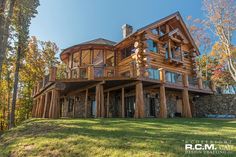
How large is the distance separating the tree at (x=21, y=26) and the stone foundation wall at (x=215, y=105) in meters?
15.4

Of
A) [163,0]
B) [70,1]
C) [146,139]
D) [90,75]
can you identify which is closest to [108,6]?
[70,1]

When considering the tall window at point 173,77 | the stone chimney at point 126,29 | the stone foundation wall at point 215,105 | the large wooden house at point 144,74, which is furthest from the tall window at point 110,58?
the stone foundation wall at point 215,105

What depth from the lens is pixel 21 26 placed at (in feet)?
49.8

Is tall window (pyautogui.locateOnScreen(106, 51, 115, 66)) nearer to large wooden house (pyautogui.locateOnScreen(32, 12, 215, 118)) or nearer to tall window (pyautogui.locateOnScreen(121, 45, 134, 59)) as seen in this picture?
large wooden house (pyautogui.locateOnScreen(32, 12, 215, 118))

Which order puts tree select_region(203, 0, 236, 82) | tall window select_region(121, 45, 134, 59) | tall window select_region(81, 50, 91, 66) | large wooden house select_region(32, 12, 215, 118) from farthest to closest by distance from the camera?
tree select_region(203, 0, 236, 82)
tall window select_region(81, 50, 91, 66)
tall window select_region(121, 45, 134, 59)
large wooden house select_region(32, 12, 215, 118)

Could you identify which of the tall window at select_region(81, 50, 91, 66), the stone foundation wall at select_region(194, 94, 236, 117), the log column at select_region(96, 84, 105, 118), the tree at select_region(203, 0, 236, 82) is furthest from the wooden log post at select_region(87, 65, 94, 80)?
the tree at select_region(203, 0, 236, 82)

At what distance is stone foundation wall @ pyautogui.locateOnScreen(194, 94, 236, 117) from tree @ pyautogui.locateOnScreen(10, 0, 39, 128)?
50.6ft

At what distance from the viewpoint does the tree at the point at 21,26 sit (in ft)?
46.9

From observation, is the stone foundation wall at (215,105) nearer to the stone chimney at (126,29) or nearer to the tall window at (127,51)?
the tall window at (127,51)

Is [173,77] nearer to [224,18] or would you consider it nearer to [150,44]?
[150,44]

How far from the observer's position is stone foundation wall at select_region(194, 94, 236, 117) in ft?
47.7

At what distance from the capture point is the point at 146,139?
5.20 metres

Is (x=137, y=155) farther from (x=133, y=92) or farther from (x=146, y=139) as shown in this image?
(x=133, y=92)

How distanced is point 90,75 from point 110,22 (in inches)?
648
